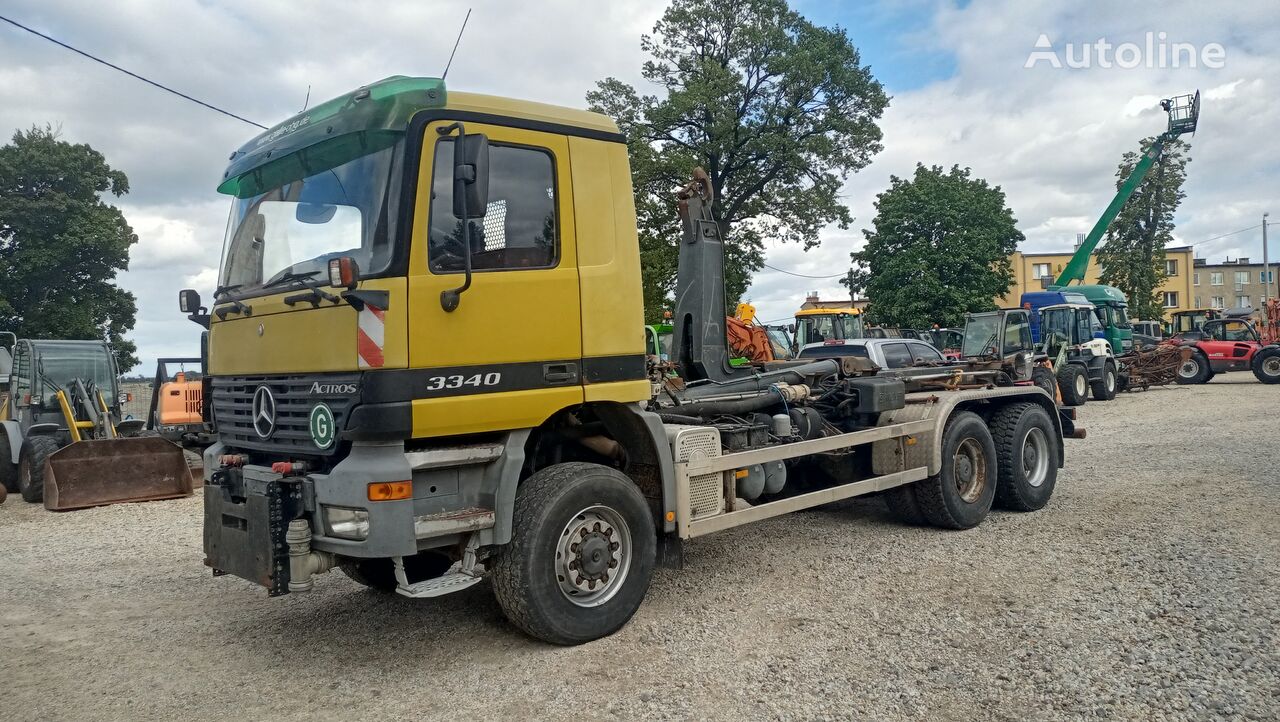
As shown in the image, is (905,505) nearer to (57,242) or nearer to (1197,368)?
(1197,368)

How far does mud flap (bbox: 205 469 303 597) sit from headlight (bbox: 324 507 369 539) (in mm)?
183

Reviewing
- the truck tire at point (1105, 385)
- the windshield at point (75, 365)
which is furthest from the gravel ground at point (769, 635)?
the truck tire at point (1105, 385)

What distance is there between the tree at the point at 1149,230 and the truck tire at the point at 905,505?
1581 inches

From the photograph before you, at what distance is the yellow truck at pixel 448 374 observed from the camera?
4.20m

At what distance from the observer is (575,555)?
15.7 feet

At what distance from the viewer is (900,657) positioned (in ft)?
14.8

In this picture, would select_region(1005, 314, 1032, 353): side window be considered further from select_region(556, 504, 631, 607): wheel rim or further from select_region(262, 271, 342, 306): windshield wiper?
select_region(262, 271, 342, 306): windshield wiper

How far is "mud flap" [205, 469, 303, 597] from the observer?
4.28 metres

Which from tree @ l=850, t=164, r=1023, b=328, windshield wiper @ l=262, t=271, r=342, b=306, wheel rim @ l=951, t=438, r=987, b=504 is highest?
tree @ l=850, t=164, r=1023, b=328

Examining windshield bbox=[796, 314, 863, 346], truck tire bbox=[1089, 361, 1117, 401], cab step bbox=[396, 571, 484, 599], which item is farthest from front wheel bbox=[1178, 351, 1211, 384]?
cab step bbox=[396, 571, 484, 599]

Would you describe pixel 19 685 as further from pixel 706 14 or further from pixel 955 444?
pixel 706 14

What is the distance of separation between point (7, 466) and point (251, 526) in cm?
1077

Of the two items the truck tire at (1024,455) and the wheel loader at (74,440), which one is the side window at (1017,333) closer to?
the truck tire at (1024,455)

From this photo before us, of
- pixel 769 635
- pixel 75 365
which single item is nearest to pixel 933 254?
pixel 75 365
